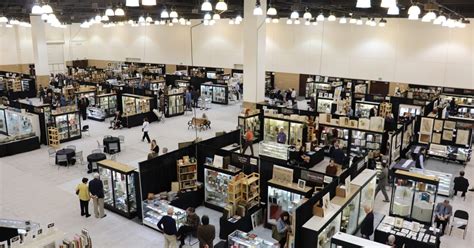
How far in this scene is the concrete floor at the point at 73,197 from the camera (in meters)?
10.4

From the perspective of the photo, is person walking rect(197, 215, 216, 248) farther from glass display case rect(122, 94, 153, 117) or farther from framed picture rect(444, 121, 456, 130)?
glass display case rect(122, 94, 153, 117)

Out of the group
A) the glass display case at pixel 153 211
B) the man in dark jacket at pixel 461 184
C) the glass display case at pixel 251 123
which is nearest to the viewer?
the glass display case at pixel 153 211

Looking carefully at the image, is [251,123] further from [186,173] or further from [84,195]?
[84,195]

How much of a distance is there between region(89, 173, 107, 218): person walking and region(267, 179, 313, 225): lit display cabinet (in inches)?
190

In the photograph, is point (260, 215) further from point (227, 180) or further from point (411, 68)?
point (411, 68)

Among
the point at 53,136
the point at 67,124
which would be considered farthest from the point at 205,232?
the point at 67,124

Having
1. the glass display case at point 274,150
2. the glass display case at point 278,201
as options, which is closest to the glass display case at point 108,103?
the glass display case at point 274,150

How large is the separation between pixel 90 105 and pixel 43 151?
806cm

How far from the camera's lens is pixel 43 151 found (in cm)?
1769

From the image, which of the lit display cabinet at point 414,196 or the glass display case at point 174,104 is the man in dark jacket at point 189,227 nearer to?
the lit display cabinet at point 414,196

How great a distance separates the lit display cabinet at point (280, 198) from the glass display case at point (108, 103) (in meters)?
16.3

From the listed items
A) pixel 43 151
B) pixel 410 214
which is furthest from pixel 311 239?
pixel 43 151

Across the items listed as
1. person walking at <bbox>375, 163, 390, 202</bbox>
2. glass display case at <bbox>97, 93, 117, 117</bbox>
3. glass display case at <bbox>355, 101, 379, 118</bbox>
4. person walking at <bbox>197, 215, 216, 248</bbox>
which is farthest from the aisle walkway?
glass display case at <bbox>355, 101, 379, 118</bbox>

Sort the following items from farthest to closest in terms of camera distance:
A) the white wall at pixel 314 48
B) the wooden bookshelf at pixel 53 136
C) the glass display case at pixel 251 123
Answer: the white wall at pixel 314 48
the glass display case at pixel 251 123
the wooden bookshelf at pixel 53 136
